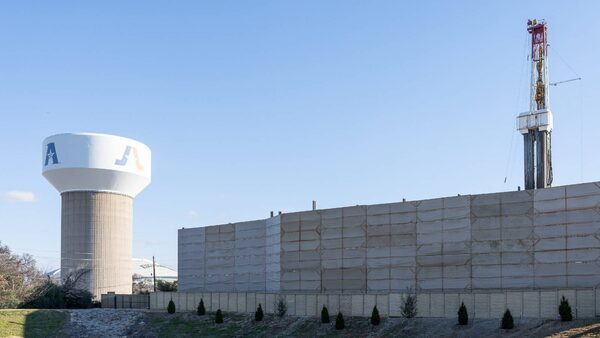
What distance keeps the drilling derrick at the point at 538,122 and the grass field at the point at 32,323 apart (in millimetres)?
44172

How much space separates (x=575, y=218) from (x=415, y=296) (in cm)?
1078

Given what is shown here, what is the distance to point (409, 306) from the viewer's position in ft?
154

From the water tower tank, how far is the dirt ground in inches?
1512

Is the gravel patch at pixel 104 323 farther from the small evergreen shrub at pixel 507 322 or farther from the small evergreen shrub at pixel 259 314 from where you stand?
the small evergreen shrub at pixel 507 322

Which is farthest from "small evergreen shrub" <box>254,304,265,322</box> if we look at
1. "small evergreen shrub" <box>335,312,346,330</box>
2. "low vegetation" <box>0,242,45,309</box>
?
"low vegetation" <box>0,242,45,309</box>

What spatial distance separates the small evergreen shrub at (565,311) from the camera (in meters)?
39.2

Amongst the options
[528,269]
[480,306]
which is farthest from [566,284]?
[480,306]

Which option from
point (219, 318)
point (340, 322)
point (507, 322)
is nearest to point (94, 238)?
point (219, 318)

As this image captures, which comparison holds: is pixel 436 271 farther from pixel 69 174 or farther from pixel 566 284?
pixel 69 174

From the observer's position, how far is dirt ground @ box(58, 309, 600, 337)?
3956 cm

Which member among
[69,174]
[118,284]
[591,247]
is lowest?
[118,284]

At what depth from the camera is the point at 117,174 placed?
103m

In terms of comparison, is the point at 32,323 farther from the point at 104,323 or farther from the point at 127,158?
the point at 127,158

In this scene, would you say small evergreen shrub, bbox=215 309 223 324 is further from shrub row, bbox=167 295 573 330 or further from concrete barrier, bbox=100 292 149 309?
concrete barrier, bbox=100 292 149 309
